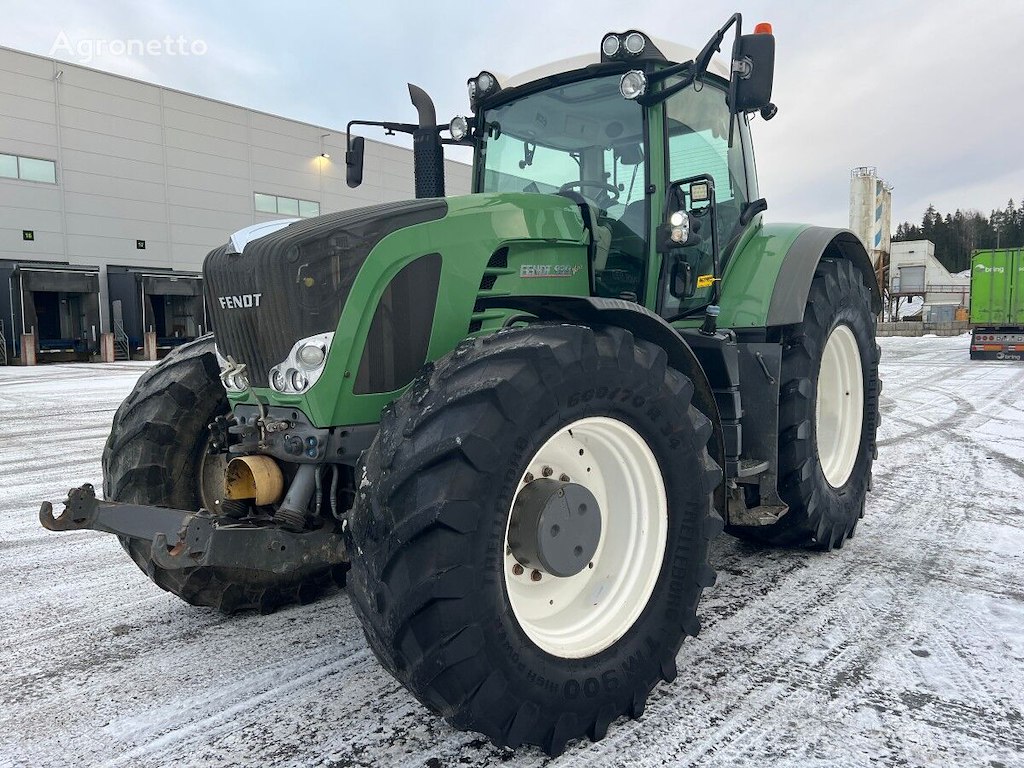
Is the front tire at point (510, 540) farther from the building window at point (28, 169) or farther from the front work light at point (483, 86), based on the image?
the building window at point (28, 169)

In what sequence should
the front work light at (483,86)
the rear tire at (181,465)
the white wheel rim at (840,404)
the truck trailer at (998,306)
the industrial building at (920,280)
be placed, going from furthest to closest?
the industrial building at (920,280) < the truck trailer at (998,306) < the white wheel rim at (840,404) < the front work light at (483,86) < the rear tire at (181,465)

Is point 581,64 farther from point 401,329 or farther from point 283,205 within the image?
point 283,205

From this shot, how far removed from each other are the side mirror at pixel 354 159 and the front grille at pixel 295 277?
139cm

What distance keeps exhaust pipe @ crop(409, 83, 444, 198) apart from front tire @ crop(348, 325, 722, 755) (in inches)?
74.1

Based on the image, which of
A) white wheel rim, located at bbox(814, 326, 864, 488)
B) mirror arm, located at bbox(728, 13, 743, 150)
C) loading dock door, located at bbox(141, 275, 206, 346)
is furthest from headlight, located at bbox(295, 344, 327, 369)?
loading dock door, located at bbox(141, 275, 206, 346)

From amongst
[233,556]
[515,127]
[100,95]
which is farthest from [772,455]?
[100,95]

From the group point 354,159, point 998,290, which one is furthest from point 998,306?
point 354,159

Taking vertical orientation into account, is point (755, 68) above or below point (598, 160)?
above

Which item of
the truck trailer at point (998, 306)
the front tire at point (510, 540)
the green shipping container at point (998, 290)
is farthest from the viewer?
the green shipping container at point (998, 290)

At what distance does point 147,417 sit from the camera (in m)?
3.09

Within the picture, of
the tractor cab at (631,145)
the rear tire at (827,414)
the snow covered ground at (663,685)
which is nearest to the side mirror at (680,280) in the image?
the tractor cab at (631,145)

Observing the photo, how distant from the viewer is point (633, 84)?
3180mm

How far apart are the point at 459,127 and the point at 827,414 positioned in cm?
282

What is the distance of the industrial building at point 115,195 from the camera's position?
79.3 ft
